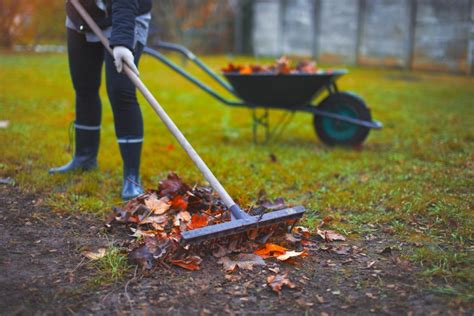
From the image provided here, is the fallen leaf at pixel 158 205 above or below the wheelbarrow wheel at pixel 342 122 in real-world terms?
below

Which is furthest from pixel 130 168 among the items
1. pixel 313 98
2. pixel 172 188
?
pixel 313 98

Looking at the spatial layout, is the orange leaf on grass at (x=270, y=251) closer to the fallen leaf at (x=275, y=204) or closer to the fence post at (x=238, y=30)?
the fallen leaf at (x=275, y=204)

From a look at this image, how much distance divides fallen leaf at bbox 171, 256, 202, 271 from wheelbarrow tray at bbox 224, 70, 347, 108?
2479 millimetres

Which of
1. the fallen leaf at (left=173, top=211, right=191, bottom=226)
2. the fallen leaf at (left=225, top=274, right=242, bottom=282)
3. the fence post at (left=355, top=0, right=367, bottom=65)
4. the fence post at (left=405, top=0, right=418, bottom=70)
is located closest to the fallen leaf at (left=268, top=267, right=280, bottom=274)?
the fallen leaf at (left=225, top=274, right=242, bottom=282)

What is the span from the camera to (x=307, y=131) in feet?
18.3

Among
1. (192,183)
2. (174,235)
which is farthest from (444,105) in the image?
(174,235)

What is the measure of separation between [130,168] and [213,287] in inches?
51.1

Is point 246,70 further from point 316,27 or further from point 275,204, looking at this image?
point 316,27

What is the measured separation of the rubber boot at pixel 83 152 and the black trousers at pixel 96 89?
0.19 feet

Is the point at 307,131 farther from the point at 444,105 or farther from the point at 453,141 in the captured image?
the point at 444,105

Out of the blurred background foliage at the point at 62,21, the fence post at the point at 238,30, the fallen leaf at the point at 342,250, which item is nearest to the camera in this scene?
the fallen leaf at the point at 342,250

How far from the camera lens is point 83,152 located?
3740 mm

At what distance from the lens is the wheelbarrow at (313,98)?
4.59 metres

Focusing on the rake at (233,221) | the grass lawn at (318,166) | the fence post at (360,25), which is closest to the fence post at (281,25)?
the fence post at (360,25)
